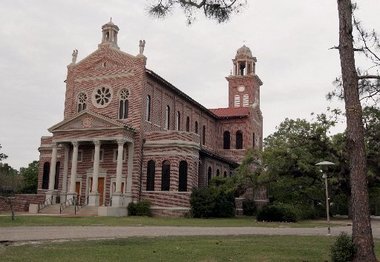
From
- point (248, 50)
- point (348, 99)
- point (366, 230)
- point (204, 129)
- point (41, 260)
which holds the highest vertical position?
point (248, 50)

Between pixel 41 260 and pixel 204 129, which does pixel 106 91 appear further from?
pixel 41 260

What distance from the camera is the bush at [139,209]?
35.7 meters

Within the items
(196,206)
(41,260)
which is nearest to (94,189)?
(196,206)

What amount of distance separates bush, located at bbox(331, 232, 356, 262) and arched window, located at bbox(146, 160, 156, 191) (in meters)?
27.3

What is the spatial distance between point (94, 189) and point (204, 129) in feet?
60.7

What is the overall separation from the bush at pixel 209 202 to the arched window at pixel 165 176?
2.24 metres

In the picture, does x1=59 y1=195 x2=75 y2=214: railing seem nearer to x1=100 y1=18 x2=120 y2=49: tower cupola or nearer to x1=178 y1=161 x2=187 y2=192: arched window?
x1=178 y1=161 x2=187 y2=192: arched window

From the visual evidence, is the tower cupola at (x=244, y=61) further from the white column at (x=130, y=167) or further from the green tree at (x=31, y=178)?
the green tree at (x=31, y=178)

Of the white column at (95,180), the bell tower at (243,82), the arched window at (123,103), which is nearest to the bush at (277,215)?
the white column at (95,180)

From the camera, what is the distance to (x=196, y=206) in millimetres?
35500

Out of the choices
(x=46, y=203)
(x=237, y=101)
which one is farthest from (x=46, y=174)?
(x=237, y=101)

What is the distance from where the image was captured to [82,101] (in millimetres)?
41312

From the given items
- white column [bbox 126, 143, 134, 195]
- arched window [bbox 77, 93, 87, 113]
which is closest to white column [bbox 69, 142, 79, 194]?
white column [bbox 126, 143, 134, 195]

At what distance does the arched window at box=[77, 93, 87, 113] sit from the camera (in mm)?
41125
